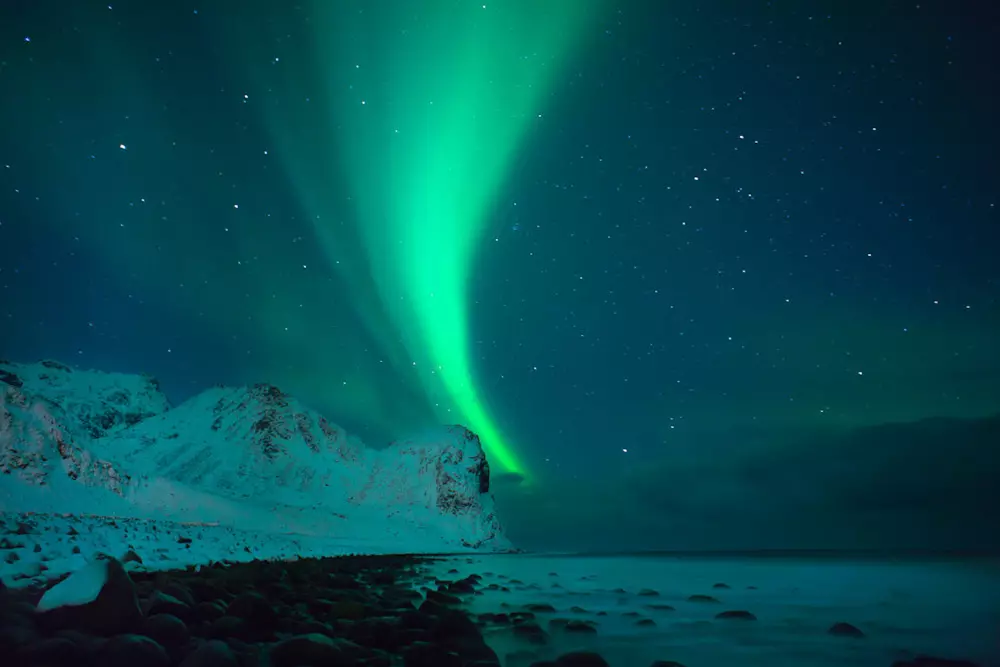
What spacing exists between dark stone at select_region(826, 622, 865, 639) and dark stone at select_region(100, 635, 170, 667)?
1098 centimetres

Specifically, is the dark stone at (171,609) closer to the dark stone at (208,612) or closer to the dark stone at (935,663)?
the dark stone at (208,612)

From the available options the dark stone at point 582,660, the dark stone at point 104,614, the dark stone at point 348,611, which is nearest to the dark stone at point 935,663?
the dark stone at point 582,660

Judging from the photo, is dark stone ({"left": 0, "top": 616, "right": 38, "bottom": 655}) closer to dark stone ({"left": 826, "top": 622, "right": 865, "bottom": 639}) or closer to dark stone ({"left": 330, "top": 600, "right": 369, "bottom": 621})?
dark stone ({"left": 330, "top": 600, "right": 369, "bottom": 621})

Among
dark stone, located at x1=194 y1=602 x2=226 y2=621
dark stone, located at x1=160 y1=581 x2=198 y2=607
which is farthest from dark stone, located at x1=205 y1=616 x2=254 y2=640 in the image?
dark stone, located at x1=160 y1=581 x2=198 y2=607

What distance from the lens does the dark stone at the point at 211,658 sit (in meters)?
4.75

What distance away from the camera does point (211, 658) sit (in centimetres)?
479

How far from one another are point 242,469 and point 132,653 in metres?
123

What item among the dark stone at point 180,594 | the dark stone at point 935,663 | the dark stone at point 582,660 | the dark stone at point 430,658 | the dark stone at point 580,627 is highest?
the dark stone at point 180,594

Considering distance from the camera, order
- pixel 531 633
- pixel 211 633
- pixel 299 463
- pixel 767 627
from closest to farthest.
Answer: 1. pixel 211 633
2. pixel 531 633
3. pixel 767 627
4. pixel 299 463

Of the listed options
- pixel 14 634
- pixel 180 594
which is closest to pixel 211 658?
pixel 14 634

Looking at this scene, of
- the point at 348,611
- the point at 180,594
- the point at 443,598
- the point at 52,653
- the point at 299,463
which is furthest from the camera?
the point at 299,463

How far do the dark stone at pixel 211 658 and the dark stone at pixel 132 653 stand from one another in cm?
33

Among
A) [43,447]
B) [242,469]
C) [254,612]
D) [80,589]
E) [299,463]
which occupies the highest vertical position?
[299,463]

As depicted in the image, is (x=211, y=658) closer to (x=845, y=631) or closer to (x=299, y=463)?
(x=845, y=631)
